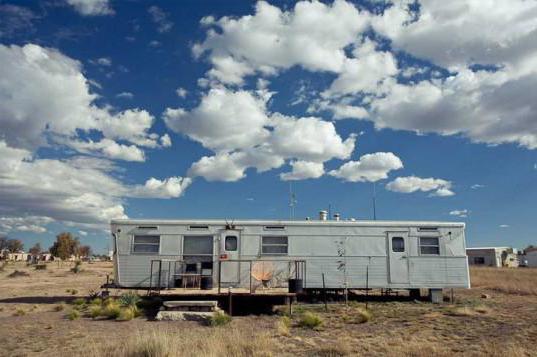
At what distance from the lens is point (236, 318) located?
13359 mm

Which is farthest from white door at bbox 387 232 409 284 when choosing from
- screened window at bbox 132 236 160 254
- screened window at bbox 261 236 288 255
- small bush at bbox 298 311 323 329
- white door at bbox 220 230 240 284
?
screened window at bbox 132 236 160 254

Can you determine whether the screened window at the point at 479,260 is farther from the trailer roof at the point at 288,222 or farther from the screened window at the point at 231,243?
the screened window at the point at 231,243

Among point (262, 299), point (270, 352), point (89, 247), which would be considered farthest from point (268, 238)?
point (89, 247)

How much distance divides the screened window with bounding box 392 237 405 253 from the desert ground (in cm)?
192

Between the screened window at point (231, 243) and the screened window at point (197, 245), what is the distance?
1.89ft

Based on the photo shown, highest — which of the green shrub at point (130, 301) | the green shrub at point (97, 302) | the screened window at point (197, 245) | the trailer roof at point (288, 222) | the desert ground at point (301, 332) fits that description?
the trailer roof at point (288, 222)

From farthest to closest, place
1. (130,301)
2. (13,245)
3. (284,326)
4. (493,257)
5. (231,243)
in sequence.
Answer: (13,245) → (493,257) → (231,243) → (130,301) → (284,326)

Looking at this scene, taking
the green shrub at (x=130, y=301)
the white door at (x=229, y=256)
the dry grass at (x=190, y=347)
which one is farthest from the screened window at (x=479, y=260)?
the dry grass at (x=190, y=347)

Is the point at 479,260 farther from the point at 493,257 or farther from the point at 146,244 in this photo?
the point at 146,244

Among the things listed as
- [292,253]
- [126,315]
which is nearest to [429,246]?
[292,253]

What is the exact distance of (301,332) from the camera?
1123 centimetres

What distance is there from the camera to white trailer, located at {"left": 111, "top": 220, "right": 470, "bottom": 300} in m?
15.7

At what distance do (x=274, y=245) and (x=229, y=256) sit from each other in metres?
1.66

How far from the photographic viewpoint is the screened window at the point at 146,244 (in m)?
15.9
